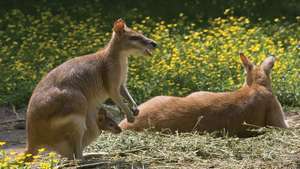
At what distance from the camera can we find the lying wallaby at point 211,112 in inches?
331

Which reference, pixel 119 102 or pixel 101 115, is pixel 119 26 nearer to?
Result: pixel 119 102

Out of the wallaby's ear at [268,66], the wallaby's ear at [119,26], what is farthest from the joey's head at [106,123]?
the wallaby's ear at [268,66]

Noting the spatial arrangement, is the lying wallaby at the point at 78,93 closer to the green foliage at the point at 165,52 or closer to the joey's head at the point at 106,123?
the joey's head at the point at 106,123

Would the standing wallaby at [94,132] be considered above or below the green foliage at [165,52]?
below

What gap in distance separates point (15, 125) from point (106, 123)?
2.16 meters

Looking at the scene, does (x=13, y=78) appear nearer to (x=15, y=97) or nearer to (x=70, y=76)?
(x=15, y=97)

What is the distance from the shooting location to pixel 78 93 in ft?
24.0

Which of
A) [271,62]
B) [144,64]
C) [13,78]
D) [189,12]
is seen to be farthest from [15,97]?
[189,12]

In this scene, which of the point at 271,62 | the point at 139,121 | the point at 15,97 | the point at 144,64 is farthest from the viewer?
the point at 144,64

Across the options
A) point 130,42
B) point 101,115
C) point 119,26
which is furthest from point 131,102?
point 119,26

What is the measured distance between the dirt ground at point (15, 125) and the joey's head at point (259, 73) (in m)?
0.57

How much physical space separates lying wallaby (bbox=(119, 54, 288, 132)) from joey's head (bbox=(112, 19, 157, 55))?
71 centimetres

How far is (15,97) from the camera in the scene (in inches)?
423

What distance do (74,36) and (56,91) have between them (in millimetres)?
5832
